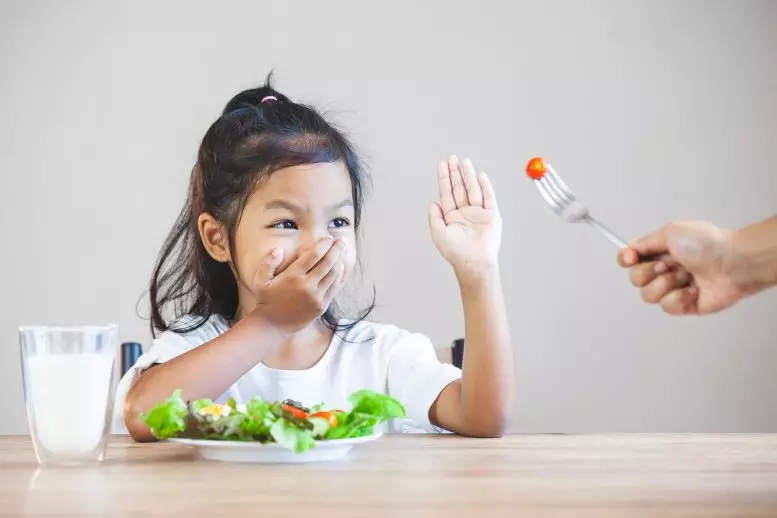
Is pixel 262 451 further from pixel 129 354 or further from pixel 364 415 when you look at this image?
pixel 129 354

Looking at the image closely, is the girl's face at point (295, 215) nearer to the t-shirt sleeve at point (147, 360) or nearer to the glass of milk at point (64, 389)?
the t-shirt sleeve at point (147, 360)

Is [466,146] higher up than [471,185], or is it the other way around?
[466,146]

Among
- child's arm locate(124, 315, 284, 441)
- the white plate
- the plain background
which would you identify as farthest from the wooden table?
the plain background

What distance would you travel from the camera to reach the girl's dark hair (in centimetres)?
167

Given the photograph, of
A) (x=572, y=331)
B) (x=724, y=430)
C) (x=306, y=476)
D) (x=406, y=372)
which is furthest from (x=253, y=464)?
(x=724, y=430)

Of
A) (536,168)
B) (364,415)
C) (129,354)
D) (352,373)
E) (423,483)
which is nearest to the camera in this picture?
(423,483)

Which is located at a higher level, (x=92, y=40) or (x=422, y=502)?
(x=92, y=40)

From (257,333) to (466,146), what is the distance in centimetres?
168

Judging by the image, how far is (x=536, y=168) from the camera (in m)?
1.20

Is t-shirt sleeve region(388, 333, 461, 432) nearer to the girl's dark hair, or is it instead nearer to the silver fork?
the girl's dark hair

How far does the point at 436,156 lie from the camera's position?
119 inches

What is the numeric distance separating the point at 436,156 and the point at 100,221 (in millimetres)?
1072

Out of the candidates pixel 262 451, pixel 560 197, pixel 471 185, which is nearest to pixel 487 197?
pixel 471 185

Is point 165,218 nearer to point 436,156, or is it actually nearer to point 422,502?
point 436,156
